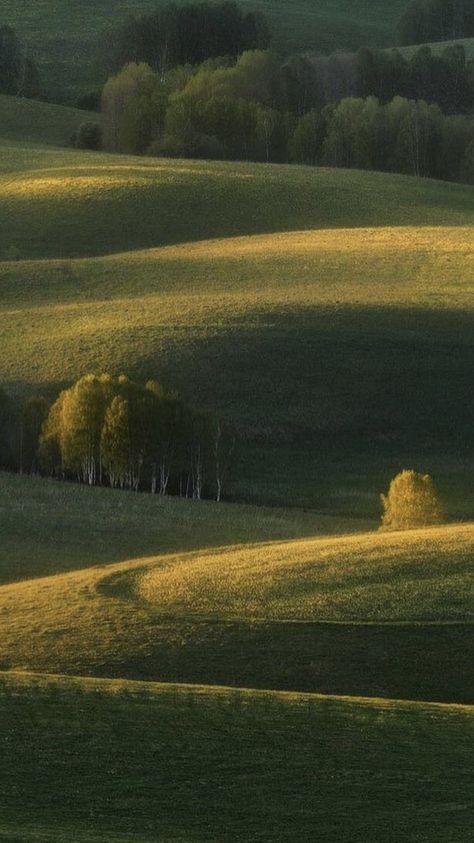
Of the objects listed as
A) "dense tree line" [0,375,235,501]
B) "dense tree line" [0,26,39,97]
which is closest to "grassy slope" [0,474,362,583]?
"dense tree line" [0,375,235,501]

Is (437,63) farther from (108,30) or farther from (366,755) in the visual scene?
(366,755)

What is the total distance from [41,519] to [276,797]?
24271 mm

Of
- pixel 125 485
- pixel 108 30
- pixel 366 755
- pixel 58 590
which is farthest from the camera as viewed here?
pixel 108 30

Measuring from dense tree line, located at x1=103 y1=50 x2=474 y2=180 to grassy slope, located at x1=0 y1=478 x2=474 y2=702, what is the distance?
79.4 m

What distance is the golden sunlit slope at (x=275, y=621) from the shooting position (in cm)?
2470

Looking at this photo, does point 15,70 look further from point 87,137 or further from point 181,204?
point 181,204

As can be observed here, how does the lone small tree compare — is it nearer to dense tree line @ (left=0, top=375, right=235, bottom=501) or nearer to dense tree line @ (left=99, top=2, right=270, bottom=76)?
dense tree line @ (left=0, top=375, right=235, bottom=501)

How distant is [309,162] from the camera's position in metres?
114

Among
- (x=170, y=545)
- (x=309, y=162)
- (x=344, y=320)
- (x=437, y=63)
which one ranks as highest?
(x=437, y=63)

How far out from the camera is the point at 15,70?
141m

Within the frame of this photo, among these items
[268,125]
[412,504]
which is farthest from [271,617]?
[268,125]

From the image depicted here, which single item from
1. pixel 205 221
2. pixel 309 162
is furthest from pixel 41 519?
pixel 309 162

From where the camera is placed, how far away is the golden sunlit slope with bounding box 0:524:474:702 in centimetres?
2470

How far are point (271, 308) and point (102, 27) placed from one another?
338ft
